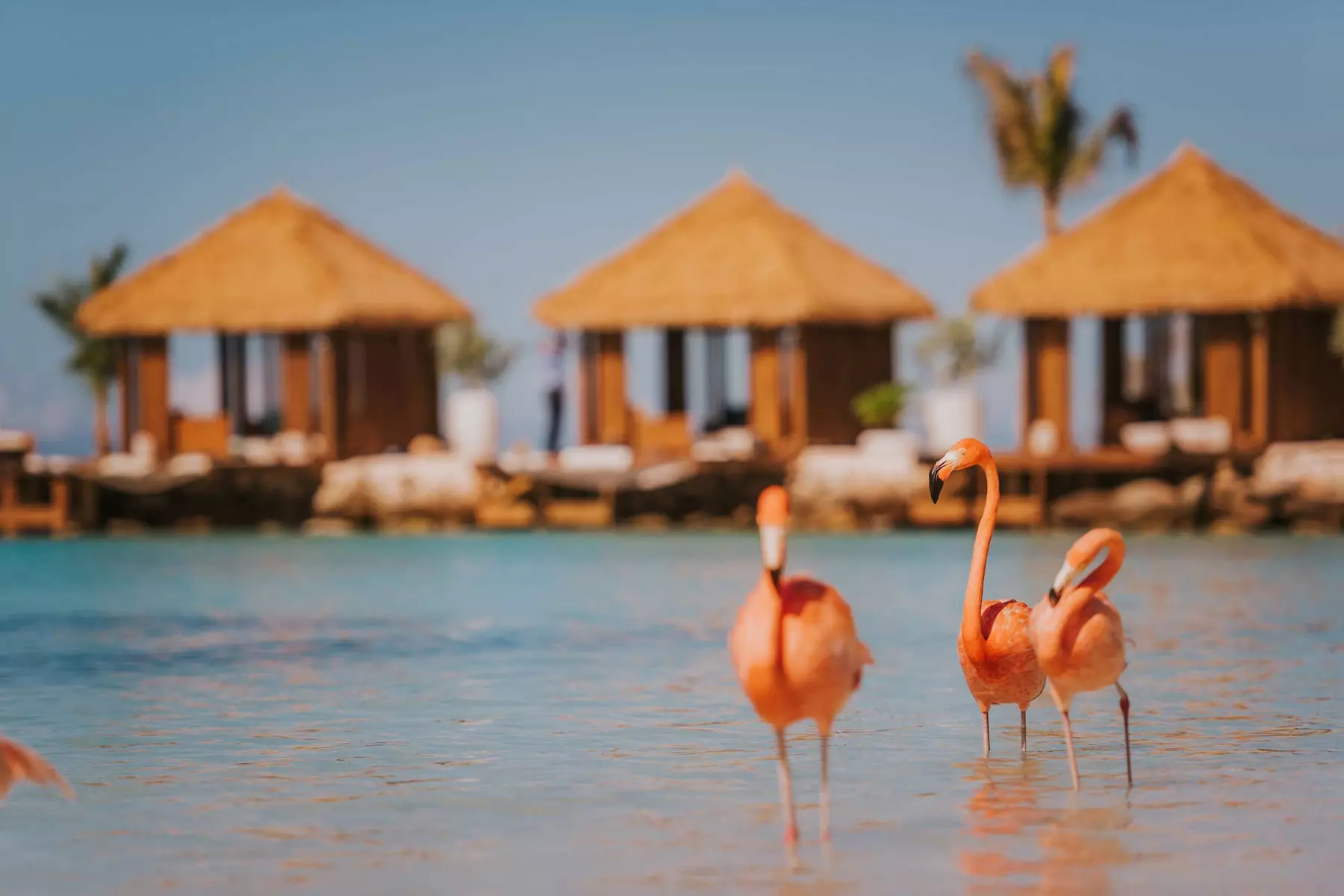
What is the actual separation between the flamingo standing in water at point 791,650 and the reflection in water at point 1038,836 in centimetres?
81

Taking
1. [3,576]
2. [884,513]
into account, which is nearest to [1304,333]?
[884,513]

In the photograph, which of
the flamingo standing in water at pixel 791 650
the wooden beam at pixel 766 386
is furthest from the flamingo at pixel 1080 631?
the wooden beam at pixel 766 386

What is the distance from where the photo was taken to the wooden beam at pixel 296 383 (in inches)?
1588

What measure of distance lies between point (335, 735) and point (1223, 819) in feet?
17.6

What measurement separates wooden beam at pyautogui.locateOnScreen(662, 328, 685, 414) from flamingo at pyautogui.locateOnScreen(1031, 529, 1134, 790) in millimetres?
29553

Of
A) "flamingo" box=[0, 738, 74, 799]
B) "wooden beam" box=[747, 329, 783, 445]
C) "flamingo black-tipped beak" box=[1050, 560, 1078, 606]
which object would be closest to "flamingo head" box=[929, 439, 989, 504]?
"flamingo black-tipped beak" box=[1050, 560, 1078, 606]

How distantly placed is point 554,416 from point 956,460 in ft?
100

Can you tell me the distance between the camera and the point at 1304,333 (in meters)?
38.0

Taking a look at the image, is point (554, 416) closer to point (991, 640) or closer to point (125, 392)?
point (125, 392)

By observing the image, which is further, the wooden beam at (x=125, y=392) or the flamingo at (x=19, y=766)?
the wooden beam at (x=125, y=392)

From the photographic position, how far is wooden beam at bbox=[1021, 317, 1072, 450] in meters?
37.3

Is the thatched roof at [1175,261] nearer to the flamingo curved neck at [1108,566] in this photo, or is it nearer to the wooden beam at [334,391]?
the wooden beam at [334,391]

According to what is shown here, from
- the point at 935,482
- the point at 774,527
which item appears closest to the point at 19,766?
the point at 774,527

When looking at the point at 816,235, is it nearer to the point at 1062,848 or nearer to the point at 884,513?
the point at 884,513
